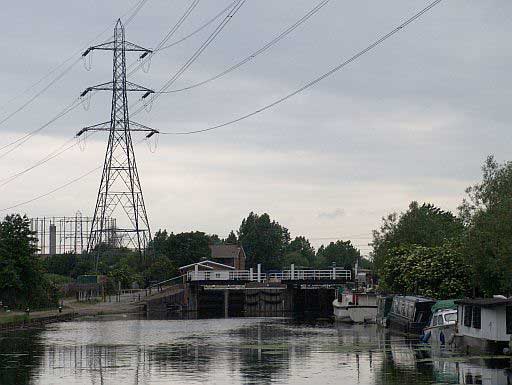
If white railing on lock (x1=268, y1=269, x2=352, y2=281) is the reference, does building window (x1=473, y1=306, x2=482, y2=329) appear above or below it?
below

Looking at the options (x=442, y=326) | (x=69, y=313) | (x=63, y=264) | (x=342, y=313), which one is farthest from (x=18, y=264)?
(x=63, y=264)

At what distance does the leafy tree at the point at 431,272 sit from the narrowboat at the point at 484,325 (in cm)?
1860

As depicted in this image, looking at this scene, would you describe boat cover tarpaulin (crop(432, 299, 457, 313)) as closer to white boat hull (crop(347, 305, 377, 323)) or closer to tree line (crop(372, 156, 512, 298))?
tree line (crop(372, 156, 512, 298))

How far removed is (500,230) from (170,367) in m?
24.7

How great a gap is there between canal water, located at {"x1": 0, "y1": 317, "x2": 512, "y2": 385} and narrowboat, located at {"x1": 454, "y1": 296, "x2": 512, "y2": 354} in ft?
4.92

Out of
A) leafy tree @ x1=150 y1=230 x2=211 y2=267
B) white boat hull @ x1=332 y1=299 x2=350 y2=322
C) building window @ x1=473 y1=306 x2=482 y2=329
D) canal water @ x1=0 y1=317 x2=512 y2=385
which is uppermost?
leafy tree @ x1=150 y1=230 x2=211 y2=267

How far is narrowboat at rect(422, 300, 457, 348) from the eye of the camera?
200ft

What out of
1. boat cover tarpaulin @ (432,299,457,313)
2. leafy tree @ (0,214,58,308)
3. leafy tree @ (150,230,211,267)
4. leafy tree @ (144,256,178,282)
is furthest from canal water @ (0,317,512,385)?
leafy tree @ (150,230,211,267)

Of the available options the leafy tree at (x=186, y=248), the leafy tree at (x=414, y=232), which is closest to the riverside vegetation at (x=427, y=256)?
the leafy tree at (x=414, y=232)

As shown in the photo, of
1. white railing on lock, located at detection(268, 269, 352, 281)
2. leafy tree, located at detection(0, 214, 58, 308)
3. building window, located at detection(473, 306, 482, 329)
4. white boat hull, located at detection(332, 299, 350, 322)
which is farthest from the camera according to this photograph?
white railing on lock, located at detection(268, 269, 352, 281)

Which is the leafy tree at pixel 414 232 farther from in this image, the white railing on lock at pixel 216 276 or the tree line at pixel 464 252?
the white railing on lock at pixel 216 276

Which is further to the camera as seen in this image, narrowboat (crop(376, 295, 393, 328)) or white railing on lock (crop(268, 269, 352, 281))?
white railing on lock (crop(268, 269, 352, 281))

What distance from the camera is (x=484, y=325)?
53.4 meters

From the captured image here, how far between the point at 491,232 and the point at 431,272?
19.9 m
